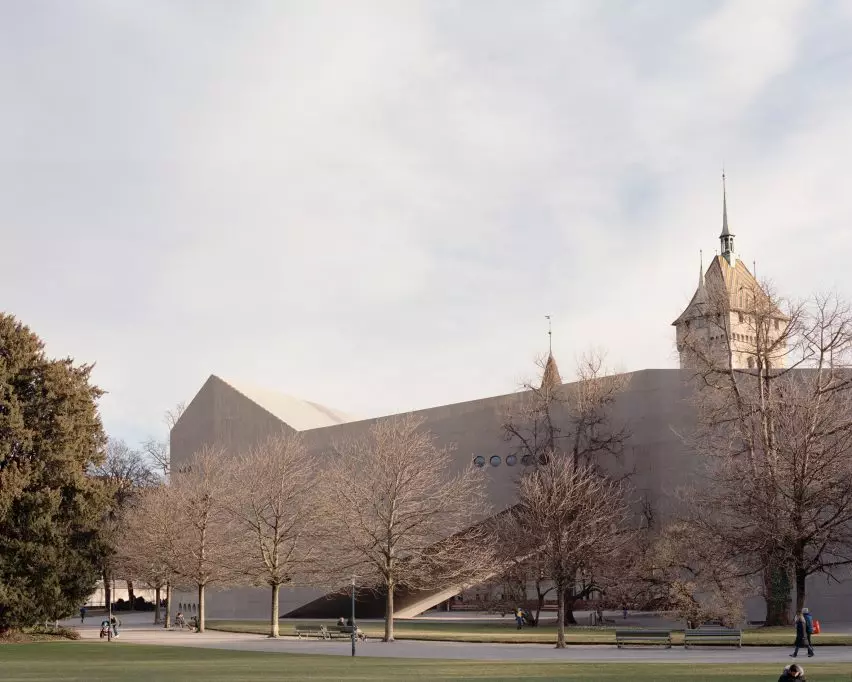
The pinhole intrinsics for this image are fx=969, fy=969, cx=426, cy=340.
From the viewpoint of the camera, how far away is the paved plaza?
2280 cm

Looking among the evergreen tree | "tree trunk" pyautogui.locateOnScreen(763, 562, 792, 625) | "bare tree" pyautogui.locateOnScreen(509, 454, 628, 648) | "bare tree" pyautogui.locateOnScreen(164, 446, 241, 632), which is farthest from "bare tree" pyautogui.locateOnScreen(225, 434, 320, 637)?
"tree trunk" pyautogui.locateOnScreen(763, 562, 792, 625)

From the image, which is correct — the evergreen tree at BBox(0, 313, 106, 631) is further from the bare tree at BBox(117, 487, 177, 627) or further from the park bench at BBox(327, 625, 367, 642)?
the park bench at BBox(327, 625, 367, 642)

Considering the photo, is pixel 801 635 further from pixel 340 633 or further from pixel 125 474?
pixel 125 474

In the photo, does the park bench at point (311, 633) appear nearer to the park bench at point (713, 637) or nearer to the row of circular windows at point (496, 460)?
the row of circular windows at point (496, 460)

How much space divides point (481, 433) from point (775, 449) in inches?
694

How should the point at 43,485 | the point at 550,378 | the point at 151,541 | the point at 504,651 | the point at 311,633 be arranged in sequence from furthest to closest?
the point at 550,378, the point at 151,541, the point at 311,633, the point at 43,485, the point at 504,651

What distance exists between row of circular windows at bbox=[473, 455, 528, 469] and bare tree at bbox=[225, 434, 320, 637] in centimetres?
883

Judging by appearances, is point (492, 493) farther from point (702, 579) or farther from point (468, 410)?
point (702, 579)

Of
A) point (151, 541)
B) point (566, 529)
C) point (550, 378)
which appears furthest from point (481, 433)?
point (566, 529)

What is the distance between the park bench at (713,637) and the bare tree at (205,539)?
1923cm

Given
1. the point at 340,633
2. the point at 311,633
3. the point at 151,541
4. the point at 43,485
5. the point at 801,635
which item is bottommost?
the point at 311,633

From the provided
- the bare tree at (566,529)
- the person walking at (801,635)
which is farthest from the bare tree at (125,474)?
the person walking at (801,635)

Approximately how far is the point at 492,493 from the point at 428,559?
1053 cm

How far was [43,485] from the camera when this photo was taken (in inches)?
1380
